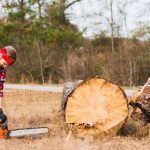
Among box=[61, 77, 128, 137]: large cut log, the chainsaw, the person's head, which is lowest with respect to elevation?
the chainsaw

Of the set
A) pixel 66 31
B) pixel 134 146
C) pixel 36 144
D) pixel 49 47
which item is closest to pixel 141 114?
pixel 134 146

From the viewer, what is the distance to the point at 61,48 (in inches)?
1147

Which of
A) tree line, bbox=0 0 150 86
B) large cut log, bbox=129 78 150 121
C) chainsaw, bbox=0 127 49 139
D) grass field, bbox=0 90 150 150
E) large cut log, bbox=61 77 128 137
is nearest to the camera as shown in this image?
grass field, bbox=0 90 150 150

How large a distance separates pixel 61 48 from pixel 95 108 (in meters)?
21.1

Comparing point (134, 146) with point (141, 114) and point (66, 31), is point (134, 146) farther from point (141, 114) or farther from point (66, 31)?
point (66, 31)

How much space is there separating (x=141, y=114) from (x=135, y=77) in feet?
49.6

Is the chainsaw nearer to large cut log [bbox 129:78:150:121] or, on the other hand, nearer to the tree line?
large cut log [bbox 129:78:150:121]

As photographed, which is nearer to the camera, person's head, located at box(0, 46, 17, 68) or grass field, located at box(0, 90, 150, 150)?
grass field, located at box(0, 90, 150, 150)

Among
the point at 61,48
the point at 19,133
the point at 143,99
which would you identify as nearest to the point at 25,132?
the point at 19,133

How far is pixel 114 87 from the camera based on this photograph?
8.30 meters

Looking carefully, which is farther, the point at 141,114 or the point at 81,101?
the point at 141,114

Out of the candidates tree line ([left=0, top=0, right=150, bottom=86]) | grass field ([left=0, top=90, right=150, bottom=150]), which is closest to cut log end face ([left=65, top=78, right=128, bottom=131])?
grass field ([left=0, top=90, right=150, bottom=150])

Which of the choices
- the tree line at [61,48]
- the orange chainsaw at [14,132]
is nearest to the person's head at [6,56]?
the orange chainsaw at [14,132]

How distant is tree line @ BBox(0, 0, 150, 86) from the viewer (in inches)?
981
